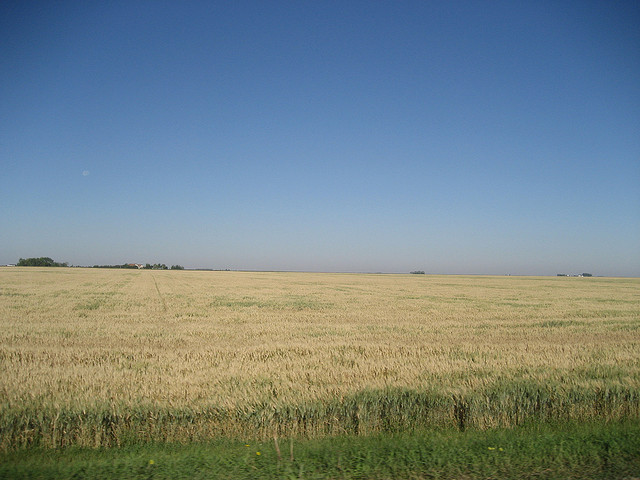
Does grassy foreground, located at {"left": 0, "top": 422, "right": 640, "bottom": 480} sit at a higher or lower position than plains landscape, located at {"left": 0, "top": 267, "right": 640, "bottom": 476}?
lower

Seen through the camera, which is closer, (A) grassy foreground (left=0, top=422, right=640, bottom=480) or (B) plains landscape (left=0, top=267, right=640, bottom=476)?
(A) grassy foreground (left=0, top=422, right=640, bottom=480)

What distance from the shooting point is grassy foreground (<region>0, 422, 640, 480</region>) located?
15.2 ft

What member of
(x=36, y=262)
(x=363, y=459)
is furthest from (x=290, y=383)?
(x=36, y=262)

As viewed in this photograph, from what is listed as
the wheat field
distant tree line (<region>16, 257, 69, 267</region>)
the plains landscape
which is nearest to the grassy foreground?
the plains landscape

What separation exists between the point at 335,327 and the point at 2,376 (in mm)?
10290

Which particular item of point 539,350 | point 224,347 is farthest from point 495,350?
point 224,347

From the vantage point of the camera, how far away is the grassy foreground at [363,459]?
464cm

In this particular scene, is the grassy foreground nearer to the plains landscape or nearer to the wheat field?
the plains landscape

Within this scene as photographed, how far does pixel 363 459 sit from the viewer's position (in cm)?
498

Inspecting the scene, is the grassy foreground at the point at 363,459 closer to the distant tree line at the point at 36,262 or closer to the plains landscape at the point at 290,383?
the plains landscape at the point at 290,383

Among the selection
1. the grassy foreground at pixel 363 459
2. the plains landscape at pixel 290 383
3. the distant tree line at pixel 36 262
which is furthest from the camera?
the distant tree line at pixel 36 262

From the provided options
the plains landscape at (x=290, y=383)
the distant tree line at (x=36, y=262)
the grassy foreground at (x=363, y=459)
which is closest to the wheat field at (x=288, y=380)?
the plains landscape at (x=290, y=383)

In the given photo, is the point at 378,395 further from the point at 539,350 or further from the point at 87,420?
the point at 539,350

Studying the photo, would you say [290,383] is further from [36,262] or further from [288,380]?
[36,262]
